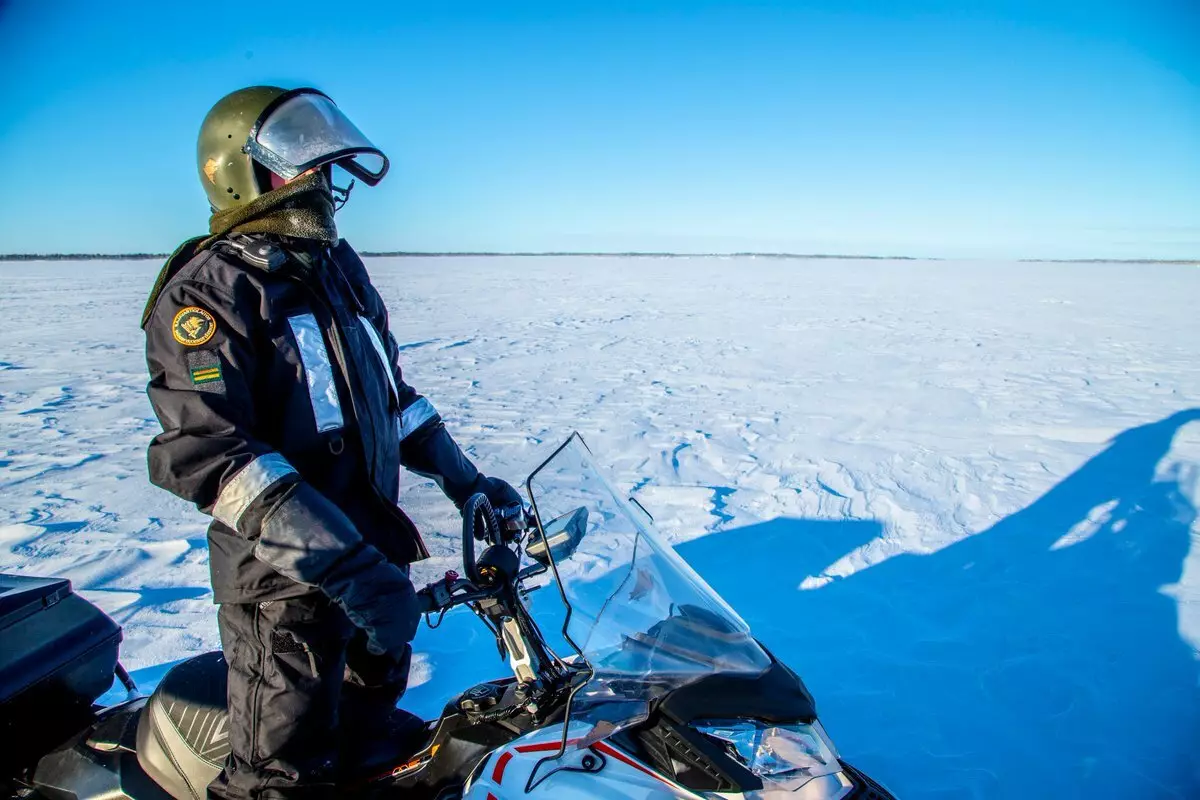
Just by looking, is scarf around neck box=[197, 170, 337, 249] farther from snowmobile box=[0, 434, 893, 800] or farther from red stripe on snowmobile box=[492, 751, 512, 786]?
red stripe on snowmobile box=[492, 751, 512, 786]

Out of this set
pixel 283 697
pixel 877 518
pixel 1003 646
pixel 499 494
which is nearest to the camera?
pixel 283 697

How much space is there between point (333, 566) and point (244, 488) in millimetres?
251

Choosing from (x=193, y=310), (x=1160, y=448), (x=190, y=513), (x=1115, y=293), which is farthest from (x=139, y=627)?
(x=1115, y=293)

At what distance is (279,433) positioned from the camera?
5.45 feet

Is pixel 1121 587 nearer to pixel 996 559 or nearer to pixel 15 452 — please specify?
pixel 996 559

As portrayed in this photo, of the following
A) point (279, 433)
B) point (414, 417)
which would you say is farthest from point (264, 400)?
point (414, 417)

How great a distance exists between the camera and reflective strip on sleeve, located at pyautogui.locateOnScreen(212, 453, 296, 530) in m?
1.46

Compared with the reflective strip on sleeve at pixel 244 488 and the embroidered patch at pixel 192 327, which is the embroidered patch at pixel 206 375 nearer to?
the embroidered patch at pixel 192 327

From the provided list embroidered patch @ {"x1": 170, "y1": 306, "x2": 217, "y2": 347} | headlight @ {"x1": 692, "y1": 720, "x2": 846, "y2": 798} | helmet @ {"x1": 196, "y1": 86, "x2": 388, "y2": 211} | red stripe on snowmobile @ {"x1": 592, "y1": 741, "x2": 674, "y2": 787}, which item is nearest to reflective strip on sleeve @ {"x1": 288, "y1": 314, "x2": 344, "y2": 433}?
embroidered patch @ {"x1": 170, "y1": 306, "x2": 217, "y2": 347}

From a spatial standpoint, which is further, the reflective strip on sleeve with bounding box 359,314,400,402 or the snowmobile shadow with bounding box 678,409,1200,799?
the snowmobile shadow with bounding box 678,409,1200,799

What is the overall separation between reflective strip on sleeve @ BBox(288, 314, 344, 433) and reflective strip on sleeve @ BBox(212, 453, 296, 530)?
0.21 metres

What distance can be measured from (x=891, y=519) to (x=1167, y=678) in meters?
1.66

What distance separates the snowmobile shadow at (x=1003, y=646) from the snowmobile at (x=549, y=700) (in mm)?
1411

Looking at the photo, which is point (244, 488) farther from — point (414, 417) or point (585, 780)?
point (585, 780)
